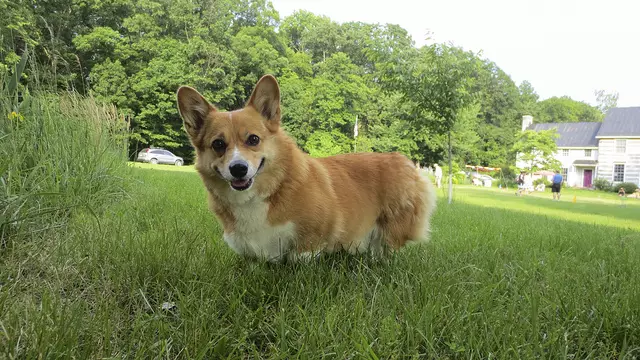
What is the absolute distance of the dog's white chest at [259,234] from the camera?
220cm

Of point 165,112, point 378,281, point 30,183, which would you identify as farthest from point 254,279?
point 165,112

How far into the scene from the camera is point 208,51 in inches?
1220

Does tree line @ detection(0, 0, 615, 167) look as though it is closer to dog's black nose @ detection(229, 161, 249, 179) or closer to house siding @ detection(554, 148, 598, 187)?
house siding @ detection(554, 148, 598, 187)

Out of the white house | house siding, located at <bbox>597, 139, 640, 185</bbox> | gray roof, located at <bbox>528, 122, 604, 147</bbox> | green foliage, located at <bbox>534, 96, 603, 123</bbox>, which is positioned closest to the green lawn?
the white house

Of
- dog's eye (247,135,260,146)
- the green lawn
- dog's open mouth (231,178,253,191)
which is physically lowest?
the green lawn

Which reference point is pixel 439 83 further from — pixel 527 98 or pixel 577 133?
pixel 527 98

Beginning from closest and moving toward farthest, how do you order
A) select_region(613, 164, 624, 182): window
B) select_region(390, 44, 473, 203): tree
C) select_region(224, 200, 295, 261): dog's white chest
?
select_region(224, 200, 295, 261): dog's white chest
select_region(390, 44, 473, 203): tree
select_region(613, 164, 624, 182): window

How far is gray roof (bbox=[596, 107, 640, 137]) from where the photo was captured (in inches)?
1762

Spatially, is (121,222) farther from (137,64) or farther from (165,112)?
(137,64)

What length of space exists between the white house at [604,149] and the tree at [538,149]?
4238mm

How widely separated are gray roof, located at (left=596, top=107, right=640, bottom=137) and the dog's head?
186 ft

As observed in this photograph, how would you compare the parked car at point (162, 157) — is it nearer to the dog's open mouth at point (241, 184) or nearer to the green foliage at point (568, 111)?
the dog's open mouth at point (241, 184)

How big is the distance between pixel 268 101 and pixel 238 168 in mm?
649

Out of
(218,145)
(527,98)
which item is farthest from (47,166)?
(527,98)
